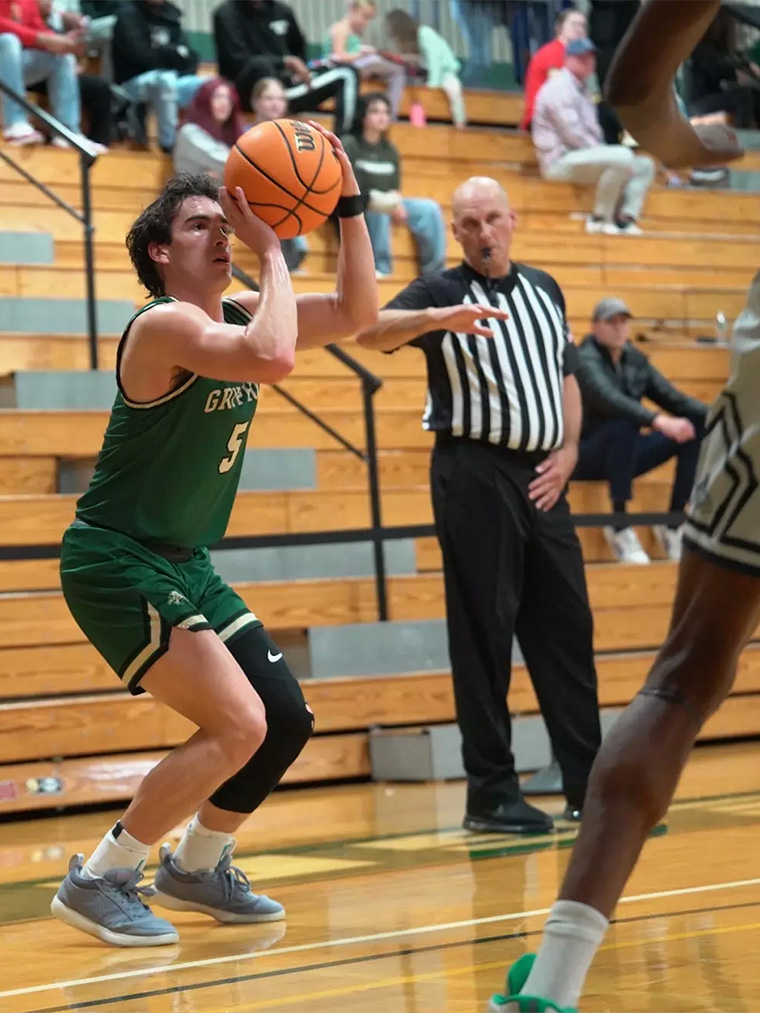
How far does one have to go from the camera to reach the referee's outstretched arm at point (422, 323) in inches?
198

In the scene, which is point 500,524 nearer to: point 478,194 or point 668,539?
point 478,194

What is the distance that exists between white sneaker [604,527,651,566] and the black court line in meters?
5.28

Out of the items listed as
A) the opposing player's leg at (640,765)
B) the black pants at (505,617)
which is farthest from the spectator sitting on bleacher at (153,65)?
the opposing player's leg at (640,765)

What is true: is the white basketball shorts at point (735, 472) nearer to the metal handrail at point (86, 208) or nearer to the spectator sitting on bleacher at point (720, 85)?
the metal handrail at point (86, 208)

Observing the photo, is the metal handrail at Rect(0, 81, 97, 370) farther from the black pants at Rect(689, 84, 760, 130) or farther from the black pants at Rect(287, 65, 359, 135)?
the black pants at Rect(689, 84, 760, 130)

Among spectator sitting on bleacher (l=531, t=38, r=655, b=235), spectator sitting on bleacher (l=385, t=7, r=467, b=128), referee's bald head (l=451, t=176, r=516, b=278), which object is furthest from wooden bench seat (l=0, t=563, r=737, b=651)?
spectator sitting on bleacher (l=385, t=7, r=467, b=128)

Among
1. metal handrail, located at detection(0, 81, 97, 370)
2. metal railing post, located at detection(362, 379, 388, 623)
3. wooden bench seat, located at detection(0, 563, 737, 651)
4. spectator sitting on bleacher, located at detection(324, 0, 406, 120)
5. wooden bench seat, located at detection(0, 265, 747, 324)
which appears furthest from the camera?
spectator sitting on bleacher, located at detection(324, 0, 406, 120)

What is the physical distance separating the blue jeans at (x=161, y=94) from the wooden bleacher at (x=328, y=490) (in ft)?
0.89

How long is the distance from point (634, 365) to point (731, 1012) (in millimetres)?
6889

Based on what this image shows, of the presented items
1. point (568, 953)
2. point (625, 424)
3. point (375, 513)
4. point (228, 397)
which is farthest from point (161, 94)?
point (568, 953)

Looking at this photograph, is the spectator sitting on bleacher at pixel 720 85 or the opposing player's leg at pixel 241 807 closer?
the opposing player's leg at pixel 241 807

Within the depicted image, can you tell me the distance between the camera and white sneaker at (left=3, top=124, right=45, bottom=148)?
33.7 feet

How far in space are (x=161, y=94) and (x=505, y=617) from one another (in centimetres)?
659

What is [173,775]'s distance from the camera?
3879 mm
